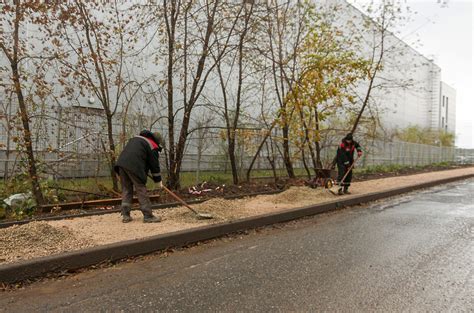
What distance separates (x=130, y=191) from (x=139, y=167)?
1.78ft

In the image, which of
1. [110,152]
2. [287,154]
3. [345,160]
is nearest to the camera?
[110,152]

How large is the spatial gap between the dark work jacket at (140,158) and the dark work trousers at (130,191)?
0.11 meters

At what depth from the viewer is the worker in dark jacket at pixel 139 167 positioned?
21.1 ft

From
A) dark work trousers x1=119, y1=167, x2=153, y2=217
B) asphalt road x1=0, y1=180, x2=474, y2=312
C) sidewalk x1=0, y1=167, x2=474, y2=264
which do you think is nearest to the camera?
asphalt road x1=0, y1=180, x2=474, y2=312

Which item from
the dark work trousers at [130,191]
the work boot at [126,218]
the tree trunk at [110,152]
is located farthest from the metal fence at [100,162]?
the work boot at [126,218]

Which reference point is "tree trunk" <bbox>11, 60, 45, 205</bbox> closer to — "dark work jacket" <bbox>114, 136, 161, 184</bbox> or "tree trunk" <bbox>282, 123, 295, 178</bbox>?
"dark work jacket" <bbox>114, 136, 161, 184</bbox>

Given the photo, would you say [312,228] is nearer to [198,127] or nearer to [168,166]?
[168,166]

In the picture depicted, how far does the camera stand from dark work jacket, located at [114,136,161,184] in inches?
253

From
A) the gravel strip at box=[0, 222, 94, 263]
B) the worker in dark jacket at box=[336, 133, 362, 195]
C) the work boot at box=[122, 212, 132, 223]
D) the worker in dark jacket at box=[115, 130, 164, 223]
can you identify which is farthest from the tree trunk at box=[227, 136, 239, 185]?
the gravel strip at box=[0, 222, 94, 263]

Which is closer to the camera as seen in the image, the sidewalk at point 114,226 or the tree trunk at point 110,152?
the sidewalk at point 114,226

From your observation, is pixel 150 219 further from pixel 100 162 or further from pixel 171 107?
pixel 171 107

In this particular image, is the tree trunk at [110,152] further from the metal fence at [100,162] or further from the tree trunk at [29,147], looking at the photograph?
the tree trunk at [29,147]

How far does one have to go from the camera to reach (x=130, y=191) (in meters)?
6.73

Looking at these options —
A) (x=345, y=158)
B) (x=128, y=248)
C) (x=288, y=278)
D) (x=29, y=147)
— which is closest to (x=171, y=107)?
(x=29, y=147)
